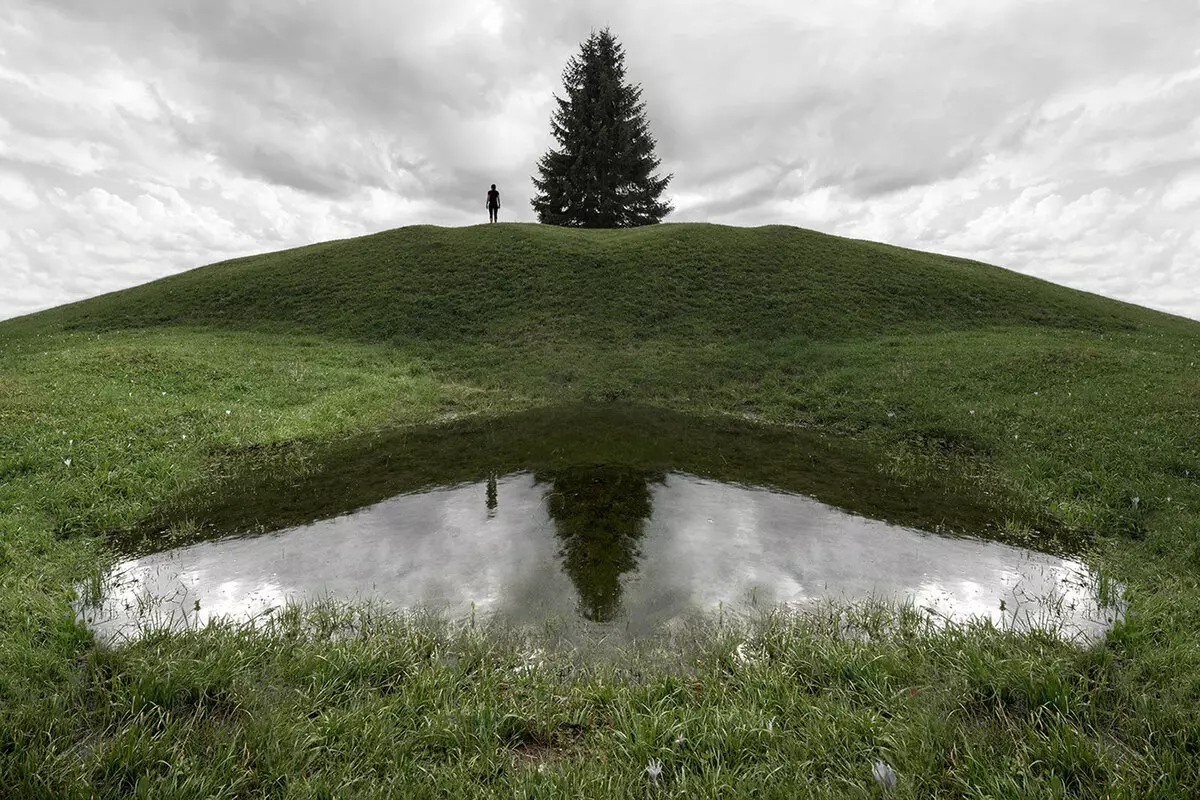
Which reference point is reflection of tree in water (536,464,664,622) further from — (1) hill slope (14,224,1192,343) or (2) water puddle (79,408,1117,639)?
→ (1) hill slope (14,224,1192,343)

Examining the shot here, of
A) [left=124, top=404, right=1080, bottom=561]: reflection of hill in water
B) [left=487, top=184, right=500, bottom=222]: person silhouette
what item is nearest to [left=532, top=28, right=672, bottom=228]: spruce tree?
[left=487, top=184, right=500, bottom=222]: person silhouette

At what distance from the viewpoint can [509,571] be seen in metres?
8.46

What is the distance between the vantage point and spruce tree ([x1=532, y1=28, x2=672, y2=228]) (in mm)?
58250

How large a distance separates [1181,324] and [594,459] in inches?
1686

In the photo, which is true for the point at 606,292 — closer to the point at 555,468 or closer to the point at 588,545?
the point at 555,468

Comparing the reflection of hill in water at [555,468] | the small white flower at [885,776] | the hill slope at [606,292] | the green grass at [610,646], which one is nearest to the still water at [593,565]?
the reflection of hill in water at [555,468]

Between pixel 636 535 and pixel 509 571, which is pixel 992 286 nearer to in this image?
pixel 636 535

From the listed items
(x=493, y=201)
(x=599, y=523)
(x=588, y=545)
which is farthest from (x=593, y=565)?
(x=493, y=201)

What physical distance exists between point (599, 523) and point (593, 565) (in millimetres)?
1803

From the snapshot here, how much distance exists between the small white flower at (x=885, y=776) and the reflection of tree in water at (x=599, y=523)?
140 inches

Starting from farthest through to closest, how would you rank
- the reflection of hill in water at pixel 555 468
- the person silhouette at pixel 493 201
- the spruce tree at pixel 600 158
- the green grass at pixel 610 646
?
the spruce tree at pixel 600 158 < the person silhouette at pixel 493 201 < the reflection of hill in water at pixel 555 468 < the green grass at pixel 610 646

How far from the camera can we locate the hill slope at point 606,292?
30344 millimetres

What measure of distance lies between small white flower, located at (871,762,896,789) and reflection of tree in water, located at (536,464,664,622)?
3560 mm

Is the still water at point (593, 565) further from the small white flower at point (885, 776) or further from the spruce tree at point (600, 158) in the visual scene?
the spruce tree at point (600, 158)
